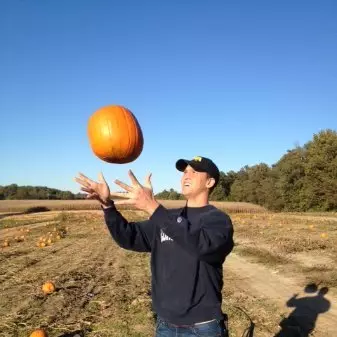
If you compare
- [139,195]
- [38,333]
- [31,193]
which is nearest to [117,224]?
[139,195]

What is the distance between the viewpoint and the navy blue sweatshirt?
10.2 ft

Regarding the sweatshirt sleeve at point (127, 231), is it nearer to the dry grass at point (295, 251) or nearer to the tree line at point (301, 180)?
the dry grass at point (295, 251)

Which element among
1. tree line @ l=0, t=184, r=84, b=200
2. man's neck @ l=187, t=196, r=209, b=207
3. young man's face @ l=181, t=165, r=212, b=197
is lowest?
man's neck @ l=187, t=196, r=209, b=207

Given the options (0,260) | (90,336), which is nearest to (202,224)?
(90,336)

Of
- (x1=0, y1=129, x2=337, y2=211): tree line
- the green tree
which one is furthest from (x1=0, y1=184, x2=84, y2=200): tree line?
the green tree

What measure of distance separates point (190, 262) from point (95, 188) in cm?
93

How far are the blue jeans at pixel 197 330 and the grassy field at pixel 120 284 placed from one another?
3406 millimetres

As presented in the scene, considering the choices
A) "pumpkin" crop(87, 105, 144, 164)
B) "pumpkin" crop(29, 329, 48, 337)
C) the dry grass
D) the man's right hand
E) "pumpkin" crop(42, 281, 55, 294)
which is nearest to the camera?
the man's right hand

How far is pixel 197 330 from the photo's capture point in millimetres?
3301

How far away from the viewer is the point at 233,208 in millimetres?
57219

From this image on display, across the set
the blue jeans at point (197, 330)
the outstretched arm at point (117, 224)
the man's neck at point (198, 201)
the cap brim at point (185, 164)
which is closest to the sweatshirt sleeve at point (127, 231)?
the outstretched arm at point (117, 224)

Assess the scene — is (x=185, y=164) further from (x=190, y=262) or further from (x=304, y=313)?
(x=304, y=313)

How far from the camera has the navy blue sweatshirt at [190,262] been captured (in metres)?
3.11

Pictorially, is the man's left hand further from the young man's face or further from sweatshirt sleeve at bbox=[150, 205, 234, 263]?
the young man's face
